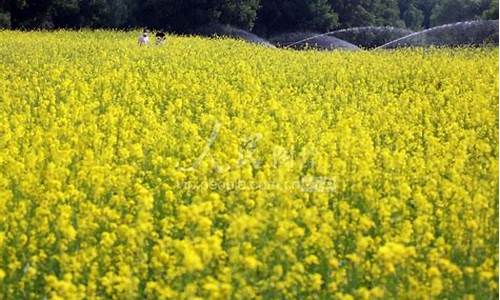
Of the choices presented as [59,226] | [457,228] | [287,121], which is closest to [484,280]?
[457,228]

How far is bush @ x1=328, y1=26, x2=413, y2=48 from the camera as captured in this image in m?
31.8

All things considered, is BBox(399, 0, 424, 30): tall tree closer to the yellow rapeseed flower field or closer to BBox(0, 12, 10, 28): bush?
BBox(0, 12, 10, 28): bush

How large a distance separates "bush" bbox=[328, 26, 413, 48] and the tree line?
1063 mm

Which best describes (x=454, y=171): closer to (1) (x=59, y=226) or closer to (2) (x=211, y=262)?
(2) (x=211, y=262)

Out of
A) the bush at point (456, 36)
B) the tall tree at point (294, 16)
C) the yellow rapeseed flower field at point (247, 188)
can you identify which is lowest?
the yellow rapeseed flower field at point (247, 188)

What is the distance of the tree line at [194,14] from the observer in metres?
29.3

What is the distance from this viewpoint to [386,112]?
33.8ft

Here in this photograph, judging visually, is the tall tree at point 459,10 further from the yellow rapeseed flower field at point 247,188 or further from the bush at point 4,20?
the yellow rapeseed flower field at point 247,188

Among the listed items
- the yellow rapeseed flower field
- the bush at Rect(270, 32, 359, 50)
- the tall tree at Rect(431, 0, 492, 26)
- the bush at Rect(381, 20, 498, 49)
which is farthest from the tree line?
the yellow rapeseed flower field

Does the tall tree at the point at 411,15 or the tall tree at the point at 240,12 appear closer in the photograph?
the tall tree at the point at 240,12

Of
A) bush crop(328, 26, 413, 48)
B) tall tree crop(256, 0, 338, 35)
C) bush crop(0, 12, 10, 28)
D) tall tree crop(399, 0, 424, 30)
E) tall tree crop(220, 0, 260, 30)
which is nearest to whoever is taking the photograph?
bush crop(0, 12, 10, 28)

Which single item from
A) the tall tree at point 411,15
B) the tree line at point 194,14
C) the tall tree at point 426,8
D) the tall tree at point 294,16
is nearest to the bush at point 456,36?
the tree line at point 194,14

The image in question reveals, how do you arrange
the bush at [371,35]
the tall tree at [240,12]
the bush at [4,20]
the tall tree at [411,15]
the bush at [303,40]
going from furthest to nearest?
1. the tall tree at [411,15]
2. the bush at [371,35]
3. the tall tree at [240,12]
4. the bush at [303,40]
5. the bush at [4,20]

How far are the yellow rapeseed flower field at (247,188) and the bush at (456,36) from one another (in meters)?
12.4
